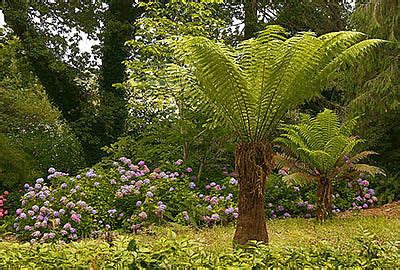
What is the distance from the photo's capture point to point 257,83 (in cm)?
441

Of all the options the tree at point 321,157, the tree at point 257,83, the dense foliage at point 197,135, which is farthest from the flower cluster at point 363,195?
the tree at point 257,83

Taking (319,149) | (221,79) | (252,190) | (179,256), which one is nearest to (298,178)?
(319,149)

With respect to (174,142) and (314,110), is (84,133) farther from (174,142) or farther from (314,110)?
(314,110)

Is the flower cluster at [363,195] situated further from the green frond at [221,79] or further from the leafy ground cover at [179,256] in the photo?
the leafy ground cover at [179,256]

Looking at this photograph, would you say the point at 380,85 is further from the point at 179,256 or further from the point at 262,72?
the point at 179,256

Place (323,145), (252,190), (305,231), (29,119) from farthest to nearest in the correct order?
(29,119) < (323,145) < (305,231) < (252,190)

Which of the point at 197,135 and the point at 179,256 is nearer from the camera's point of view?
the point at 179,256

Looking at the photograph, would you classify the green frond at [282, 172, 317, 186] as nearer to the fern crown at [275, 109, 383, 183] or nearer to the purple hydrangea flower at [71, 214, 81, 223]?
the fern crown at [275, 109, 383, 183]

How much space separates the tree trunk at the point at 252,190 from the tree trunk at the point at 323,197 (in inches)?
81.0

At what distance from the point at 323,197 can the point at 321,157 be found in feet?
1.84

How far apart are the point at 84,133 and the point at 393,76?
5.59 m

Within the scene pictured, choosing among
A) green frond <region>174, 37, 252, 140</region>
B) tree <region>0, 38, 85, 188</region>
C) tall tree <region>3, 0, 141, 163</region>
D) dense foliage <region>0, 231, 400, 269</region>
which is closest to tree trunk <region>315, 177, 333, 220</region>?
green frond <region>174, 37, 252, 140</region>

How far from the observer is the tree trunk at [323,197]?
19.5 feet

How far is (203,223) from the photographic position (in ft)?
19.9
